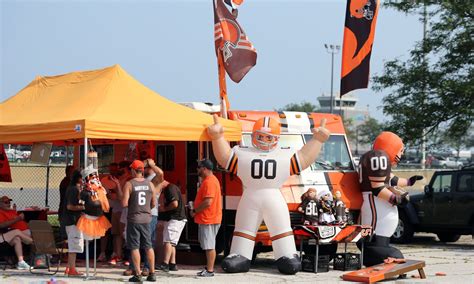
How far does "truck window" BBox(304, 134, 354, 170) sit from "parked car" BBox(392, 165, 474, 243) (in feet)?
13.2

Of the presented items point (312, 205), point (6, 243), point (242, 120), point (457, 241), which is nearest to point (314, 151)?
point (312, 205)

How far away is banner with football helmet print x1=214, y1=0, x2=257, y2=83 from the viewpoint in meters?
14.8

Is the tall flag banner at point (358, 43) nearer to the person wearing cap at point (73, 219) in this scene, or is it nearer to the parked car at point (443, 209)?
the parked car at point (443, 209)

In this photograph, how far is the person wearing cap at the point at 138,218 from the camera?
11.6 metres

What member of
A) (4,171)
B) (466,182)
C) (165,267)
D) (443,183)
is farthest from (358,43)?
(4,171)

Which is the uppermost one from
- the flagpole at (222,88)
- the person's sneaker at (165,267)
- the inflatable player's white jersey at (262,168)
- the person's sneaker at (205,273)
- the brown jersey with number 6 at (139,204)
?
the flagpole at (222,88)

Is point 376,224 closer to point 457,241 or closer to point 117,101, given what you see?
point 117,101

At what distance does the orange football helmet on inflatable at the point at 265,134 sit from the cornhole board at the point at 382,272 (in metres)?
2.26

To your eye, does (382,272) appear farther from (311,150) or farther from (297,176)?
(297,176)

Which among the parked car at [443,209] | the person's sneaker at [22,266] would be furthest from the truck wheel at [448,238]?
the person's sneaker at [22,266]

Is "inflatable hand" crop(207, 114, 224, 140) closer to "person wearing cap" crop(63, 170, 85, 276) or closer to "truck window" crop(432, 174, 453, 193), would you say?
"person wearing cap" crop(63, 170, 85, 276)

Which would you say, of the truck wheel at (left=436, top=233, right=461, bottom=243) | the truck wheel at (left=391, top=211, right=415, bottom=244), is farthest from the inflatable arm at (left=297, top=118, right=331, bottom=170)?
the truck wheel at (left=436, top=233, right=461, bottom=243)

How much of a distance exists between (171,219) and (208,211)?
59 centimetres

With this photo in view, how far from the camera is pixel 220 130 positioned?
12.9 metres
